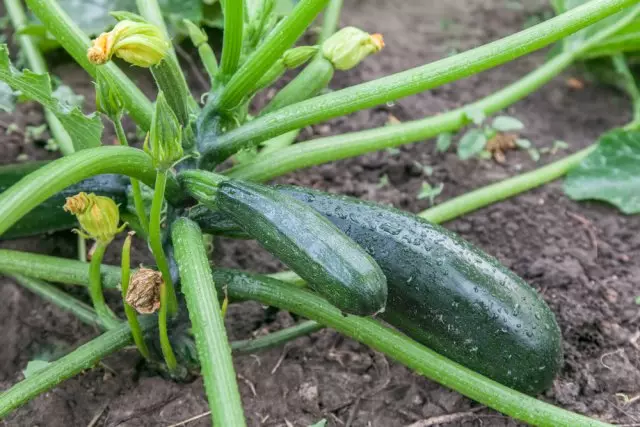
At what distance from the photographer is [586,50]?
306 centimetres

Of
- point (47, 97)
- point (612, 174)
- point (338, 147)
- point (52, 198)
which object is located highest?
point (47, 97)

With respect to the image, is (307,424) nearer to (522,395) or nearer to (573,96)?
(522,395)

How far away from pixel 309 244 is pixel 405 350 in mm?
421

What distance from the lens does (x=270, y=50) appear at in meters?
1.89

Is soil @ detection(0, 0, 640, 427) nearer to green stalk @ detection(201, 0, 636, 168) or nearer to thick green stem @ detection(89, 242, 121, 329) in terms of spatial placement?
thick green stem @ detection(89, 242, 121, 329)

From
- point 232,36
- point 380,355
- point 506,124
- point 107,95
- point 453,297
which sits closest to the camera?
point 107,95

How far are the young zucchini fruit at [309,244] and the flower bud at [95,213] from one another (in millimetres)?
239

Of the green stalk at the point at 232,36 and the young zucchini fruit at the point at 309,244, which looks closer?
the young zucchini fruit at the point at 309,244

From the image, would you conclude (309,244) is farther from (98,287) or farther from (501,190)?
(501,190)

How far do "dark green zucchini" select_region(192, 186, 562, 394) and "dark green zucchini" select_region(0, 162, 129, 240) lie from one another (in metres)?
0.55

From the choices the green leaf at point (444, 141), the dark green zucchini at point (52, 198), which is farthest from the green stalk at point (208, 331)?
the green leaf at point (444, 141)

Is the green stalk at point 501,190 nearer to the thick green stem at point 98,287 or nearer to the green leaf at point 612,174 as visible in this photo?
the green leaf at point 612,174

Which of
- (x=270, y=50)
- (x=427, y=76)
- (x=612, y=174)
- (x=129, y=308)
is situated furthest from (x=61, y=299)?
(x=612, y=174)

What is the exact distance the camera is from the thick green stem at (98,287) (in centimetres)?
182
